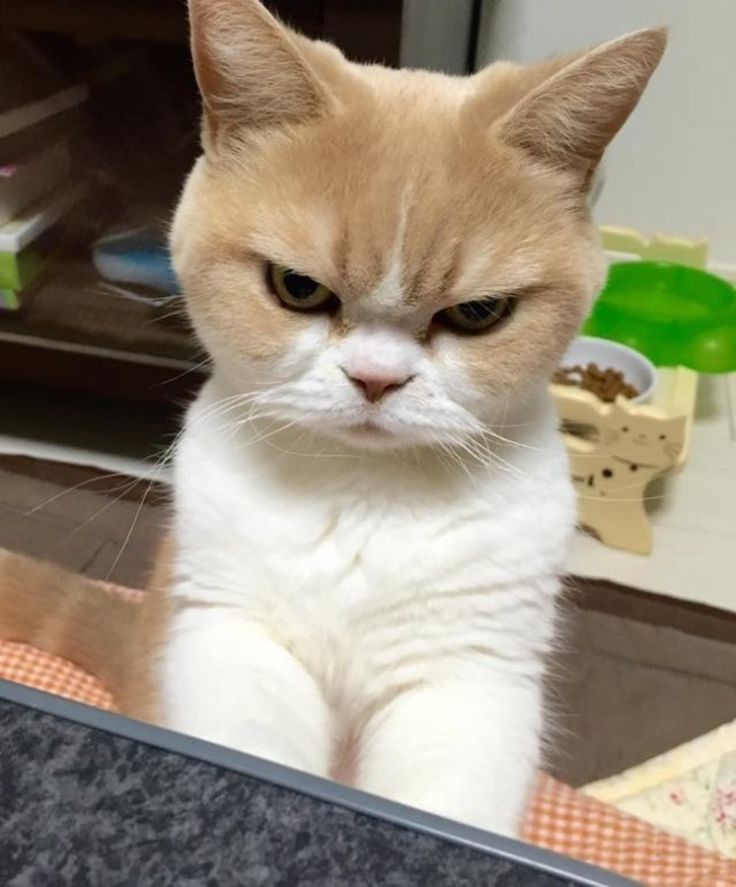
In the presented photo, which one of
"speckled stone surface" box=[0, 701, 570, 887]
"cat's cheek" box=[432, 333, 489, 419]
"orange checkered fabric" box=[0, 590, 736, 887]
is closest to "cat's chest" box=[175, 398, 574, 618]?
"cat's cheek" box=[432, 333, 489, 419]

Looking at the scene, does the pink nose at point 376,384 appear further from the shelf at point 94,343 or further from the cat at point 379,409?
the shelf at point 94,343

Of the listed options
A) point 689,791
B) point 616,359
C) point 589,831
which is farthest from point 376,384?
point 616,359

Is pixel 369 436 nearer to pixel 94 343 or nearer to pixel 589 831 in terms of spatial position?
pixel 589 831

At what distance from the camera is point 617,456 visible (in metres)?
1.61

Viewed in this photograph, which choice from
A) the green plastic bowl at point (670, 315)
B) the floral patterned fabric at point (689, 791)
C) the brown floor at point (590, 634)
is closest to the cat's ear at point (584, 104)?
the brown floor at point (590, 634)

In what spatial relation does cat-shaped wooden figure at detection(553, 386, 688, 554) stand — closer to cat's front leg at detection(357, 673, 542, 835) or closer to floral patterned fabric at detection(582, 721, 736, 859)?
floral patterned fabric at detection(582, 721, 736, 859)

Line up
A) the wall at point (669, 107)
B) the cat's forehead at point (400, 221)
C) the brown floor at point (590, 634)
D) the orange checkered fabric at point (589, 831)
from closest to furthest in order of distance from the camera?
the cat's forehead at point (400, 221)
the orange checkered fabric at point (589, 831)
the brown floor at point (590, 634)
the wall at point (669, 107)

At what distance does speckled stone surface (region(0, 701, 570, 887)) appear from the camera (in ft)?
1.38

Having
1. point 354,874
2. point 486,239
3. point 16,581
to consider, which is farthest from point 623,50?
point 16,581

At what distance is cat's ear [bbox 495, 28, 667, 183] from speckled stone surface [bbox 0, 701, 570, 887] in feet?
1.75

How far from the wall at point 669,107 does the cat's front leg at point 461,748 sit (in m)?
1.52

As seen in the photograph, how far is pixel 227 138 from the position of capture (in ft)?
2.68

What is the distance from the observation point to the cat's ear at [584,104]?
0.74 m

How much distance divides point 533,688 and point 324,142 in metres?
0.50
